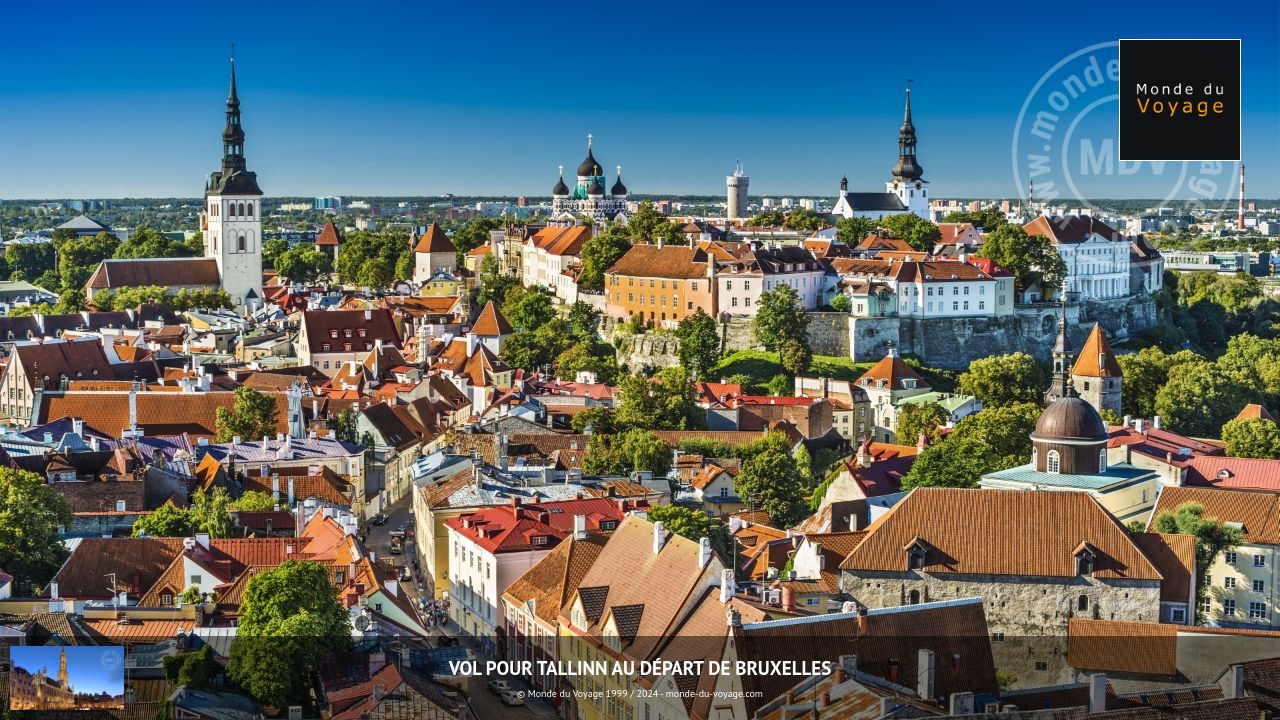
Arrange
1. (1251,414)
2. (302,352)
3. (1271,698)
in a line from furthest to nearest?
(302,352) → (1251,414) → (1271,698)

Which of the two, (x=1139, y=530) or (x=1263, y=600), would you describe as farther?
(x=1263, y=600)

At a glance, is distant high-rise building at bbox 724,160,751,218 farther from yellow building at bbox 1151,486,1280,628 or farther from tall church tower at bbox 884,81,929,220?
yellow building at bbox 1151,486,1280,628

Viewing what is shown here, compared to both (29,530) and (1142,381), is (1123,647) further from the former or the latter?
(1142,381)

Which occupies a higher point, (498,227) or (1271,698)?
(498,227)

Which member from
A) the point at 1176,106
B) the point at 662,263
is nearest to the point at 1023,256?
the point at 662,263

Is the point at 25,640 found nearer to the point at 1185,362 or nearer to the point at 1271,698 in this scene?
the point at 1271,698

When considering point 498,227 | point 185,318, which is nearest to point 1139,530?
point 185,318

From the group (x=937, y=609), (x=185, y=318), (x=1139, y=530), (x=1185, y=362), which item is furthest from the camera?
(x=185, y=318)
